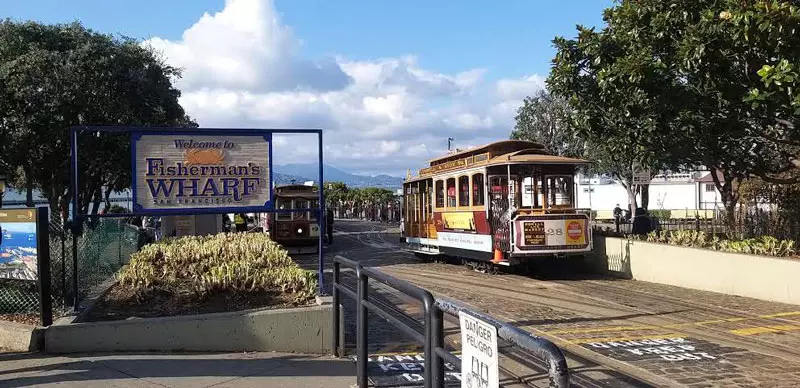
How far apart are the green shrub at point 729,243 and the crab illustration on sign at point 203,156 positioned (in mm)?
10228

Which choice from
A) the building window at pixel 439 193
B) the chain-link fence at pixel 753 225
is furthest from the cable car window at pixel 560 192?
the building window at pixel 439 193

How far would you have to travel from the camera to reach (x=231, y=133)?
26.8 feet

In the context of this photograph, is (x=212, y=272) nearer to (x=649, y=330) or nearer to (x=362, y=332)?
(x=362, y=332)

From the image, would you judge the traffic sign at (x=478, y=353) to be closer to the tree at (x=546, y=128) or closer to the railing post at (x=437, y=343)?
the railing post at (x=437, y=343)

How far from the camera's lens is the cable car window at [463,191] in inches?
688

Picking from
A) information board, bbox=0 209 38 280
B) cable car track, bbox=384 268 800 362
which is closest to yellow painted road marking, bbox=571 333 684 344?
cable car track, bbox=384 268 800 362

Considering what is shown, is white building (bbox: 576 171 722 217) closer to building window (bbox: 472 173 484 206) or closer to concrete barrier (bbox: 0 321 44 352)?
building window (bbox: 472 173 484 206)

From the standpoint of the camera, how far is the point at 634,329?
31.3 ft

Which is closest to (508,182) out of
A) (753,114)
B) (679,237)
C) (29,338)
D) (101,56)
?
(679,237)

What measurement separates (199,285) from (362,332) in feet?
10.1

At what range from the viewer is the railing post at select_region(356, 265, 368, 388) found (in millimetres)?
5723

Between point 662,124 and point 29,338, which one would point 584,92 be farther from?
point 29,338

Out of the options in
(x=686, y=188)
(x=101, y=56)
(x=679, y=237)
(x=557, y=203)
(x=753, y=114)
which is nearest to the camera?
(x=753, y=114)

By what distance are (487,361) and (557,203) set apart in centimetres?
1359
